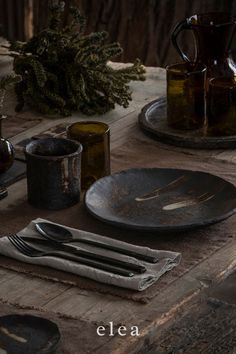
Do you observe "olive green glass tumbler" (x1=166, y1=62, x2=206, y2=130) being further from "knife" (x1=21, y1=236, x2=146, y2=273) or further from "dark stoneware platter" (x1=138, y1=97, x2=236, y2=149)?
"knife" (x1=21, y1=236, x2=146, y2=273)

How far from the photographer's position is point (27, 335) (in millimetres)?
1181

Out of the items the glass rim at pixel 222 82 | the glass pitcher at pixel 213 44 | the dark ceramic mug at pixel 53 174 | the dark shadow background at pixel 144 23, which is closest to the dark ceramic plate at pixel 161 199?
the dark ceramic mug at pixel 53 174

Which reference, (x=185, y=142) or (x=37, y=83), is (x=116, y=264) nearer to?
(x=185, y=142)

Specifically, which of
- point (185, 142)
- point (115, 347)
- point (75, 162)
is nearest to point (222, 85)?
point (185, 142)

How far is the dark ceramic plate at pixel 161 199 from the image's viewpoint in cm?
153

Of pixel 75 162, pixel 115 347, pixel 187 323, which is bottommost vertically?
pixel 187 323

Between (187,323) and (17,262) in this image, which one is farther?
(187,323)

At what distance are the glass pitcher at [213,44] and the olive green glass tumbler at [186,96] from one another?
0.19 ft

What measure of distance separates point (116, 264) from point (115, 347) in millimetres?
220

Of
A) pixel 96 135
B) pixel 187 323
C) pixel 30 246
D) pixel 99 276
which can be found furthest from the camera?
pixel 187 323

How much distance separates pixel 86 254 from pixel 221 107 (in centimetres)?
68

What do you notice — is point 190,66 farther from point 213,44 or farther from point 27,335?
point 27,335

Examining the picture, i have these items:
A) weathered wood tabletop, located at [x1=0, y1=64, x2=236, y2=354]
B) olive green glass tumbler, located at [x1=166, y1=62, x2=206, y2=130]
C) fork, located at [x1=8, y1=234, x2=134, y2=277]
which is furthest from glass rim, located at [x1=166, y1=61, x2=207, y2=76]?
fork, located at [x1=8, y1=234, x2=134, y2=277]

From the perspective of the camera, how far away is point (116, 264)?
1.37m
